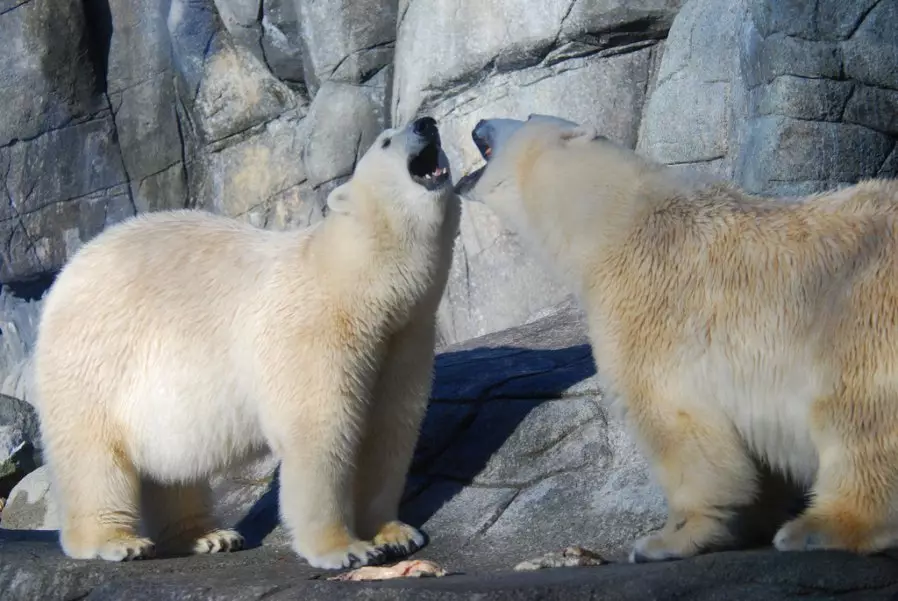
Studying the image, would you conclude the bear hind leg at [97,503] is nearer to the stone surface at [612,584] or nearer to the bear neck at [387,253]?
the stone surface at [612,584]

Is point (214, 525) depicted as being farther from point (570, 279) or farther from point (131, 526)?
point (570, 279)

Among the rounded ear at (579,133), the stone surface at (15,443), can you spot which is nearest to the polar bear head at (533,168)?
the rounded ear at (579,133)

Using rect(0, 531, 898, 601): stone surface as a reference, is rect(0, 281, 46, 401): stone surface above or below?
below

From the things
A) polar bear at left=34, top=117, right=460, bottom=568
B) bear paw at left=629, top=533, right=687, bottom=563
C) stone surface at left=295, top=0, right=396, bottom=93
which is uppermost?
stone surface at left=295, top=0, right=396, bottom=93

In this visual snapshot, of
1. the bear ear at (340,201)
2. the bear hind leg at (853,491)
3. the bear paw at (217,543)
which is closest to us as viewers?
the bear hind leg at (853,491)

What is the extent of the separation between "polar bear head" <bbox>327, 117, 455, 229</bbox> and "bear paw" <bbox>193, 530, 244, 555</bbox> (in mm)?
1301

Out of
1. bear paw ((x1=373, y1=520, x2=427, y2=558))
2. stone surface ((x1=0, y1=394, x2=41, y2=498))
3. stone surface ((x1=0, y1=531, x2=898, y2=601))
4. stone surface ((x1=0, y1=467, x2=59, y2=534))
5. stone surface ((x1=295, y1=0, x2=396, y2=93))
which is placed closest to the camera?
stone surface ((x1=0, y1=531, x2=898, y2=601))

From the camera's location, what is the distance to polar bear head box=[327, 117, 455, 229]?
3.86m

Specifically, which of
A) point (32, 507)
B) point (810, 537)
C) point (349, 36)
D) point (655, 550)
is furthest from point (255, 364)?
point (349, 36)

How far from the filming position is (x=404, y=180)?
3.90m

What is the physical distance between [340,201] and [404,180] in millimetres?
234

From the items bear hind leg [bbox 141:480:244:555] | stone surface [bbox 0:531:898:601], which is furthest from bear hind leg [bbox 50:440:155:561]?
stone surface [bbox 0:531:898:601]

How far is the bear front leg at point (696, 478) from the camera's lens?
303 centimetres

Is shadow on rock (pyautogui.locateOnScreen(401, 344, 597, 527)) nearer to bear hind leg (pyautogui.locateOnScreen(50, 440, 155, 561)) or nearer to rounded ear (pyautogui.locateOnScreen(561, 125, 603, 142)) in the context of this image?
bear hind leg (pyautogui.locateOnScreen(50, 440, 155, 561))
